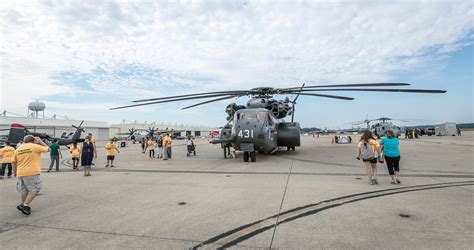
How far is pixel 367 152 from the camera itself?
7234 mm

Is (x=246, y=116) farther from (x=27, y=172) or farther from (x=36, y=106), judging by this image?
(x=36, y=106)

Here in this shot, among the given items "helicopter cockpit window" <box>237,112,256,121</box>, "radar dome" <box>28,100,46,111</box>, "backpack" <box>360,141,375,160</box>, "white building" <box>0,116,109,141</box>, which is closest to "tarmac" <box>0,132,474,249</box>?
"backpack" <box>360,141,375,160</box>

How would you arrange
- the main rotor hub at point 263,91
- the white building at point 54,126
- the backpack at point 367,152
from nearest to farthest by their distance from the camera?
1. the backpack at point 367,152
2. the main rotor hub at point 263,91
3. the white building at point 54,126

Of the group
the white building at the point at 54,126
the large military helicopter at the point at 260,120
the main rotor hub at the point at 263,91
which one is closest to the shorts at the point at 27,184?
the large military helicopter at the point at 260,120

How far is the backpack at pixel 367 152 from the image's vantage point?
7.18 meters

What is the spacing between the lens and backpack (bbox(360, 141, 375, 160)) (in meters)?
7.18

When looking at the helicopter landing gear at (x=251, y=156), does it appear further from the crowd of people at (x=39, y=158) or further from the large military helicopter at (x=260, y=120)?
the crowd of people at (x=39, y=158)

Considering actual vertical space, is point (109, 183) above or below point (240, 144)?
below

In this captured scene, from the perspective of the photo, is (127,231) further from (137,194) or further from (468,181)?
(468,181)

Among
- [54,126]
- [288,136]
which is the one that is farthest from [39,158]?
[54,126]

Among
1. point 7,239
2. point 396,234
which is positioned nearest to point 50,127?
point 7,239

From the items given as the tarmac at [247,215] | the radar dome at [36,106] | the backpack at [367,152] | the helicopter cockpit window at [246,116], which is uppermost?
the radar dome at [36,106]

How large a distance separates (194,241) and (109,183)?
5.61 metres

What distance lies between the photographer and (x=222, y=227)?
3957 millimetres
